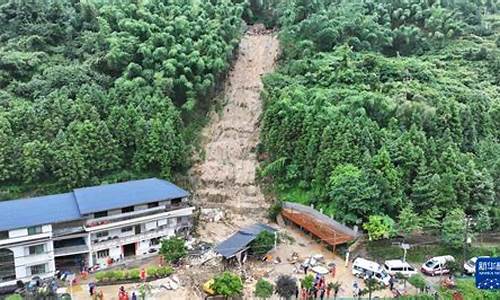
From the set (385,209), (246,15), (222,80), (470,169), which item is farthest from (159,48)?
(470,169)

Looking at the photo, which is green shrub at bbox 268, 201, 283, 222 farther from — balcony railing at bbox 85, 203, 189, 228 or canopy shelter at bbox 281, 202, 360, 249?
balcony railing at bbox 85, 203, 189, 228

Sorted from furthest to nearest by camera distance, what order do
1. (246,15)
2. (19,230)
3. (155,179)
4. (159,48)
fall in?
(246,15), (159,48), (155,179), (19,230)

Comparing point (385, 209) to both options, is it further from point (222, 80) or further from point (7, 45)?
point (7, 45)

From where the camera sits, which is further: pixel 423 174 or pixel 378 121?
pixel 378 121

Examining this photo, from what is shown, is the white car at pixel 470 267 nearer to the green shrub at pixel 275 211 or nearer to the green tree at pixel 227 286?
the green shrub at pixel 275 211

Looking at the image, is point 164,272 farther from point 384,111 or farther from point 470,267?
point 384,111

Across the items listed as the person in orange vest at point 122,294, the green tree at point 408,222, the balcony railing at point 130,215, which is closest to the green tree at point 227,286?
the person in orange vest at point 122,294

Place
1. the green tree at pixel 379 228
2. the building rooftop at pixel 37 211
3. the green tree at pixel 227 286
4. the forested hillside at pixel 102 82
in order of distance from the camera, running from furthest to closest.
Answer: the forested hillside at pixel 102 82, the green tree at pixel 379 228, the building rooftop at pixel 37 211, the green tree at pixel 227 286
